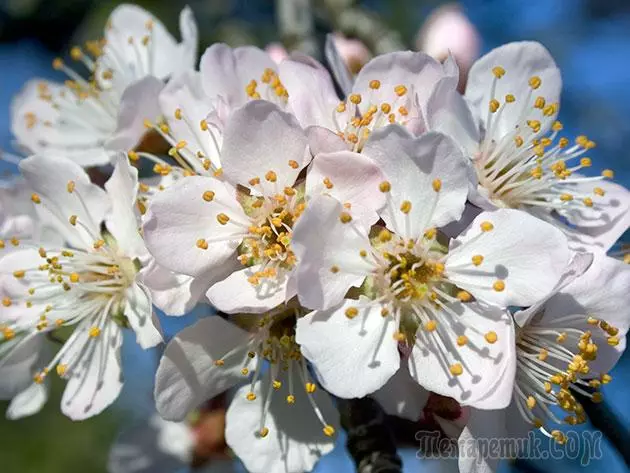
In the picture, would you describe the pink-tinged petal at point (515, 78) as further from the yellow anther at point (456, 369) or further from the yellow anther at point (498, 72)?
the yellow anther at point (456, 369)

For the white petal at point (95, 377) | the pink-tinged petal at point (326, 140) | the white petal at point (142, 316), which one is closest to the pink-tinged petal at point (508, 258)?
the pink-tinged petal at point (326, 140)

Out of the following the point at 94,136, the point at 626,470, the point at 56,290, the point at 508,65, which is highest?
the point at 508,65

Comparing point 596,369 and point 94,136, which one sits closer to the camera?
point 596,369

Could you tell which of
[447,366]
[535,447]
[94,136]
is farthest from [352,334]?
[94,136]

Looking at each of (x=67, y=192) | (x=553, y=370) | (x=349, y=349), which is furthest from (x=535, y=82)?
(x=67, y=192)

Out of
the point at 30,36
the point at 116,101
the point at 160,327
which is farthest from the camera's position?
the point at 30,36

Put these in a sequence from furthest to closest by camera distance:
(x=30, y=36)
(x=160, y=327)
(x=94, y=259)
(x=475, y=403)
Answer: (x=30, y=36)
(x=94, y=259)
(x=160, y=327)
(x=475, y=403)

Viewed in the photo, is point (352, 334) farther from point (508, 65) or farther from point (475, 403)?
point (508, 65)
